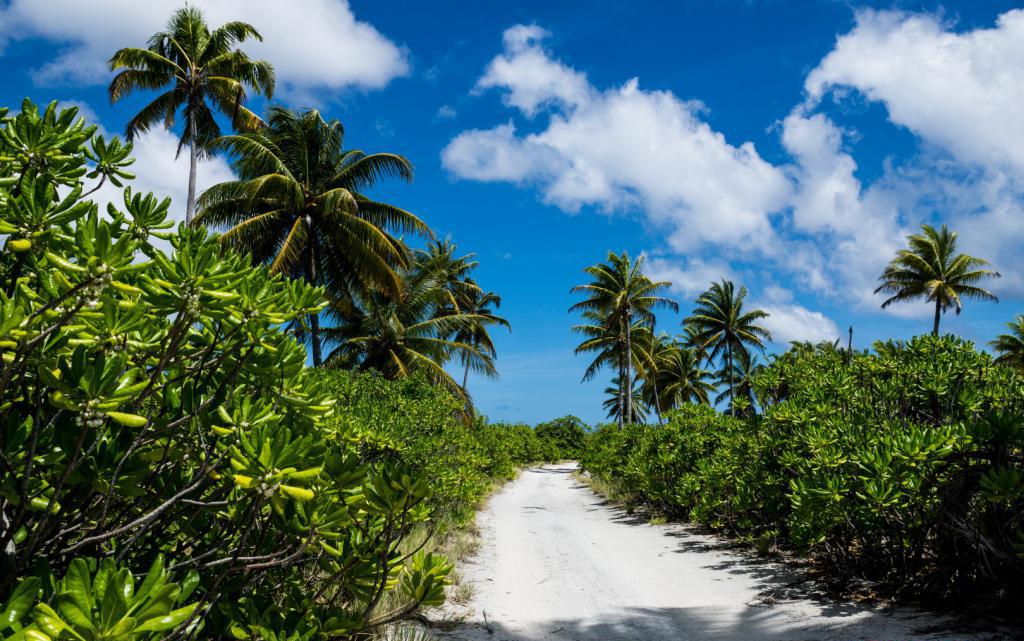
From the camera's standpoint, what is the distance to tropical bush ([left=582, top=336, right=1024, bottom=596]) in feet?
13.9

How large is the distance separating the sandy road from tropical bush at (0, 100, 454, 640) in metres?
3.23

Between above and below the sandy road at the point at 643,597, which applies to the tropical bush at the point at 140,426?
above

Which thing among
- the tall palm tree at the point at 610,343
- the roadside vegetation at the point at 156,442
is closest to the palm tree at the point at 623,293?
the tall palm tree at the point at 610,343

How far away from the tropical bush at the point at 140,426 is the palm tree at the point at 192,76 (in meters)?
18.1

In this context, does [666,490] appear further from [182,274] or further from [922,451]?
[182,274]

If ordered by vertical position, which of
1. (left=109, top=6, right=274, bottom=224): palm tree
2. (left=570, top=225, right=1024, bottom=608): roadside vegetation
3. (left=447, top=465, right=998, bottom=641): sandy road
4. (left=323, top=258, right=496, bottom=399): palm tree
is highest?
(left=109, top=6, right=274, bottom=224): palm tree

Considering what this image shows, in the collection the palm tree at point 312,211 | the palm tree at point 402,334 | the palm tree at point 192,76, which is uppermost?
the palm tree at point 192,76

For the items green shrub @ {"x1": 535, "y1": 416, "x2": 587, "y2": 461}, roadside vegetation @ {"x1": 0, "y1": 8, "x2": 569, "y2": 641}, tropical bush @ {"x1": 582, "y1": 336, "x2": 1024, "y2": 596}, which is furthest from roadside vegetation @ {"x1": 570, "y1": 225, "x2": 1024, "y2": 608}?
green shrub @ {"x1": 535, "y1": 416, "x2": 587, "y2": 461}

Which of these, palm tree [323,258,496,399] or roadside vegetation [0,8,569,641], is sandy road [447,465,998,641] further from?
palm tree [323,258,496,399]

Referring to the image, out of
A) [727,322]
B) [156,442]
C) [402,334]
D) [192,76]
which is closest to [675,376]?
[727,322]

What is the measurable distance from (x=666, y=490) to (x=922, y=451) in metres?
7.71

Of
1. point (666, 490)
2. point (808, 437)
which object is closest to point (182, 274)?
point (808, 437)

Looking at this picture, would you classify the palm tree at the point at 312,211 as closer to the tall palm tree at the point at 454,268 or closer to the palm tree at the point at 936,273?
the tall palm tree at the point at 454,268

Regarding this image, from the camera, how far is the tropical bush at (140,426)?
1.43m
